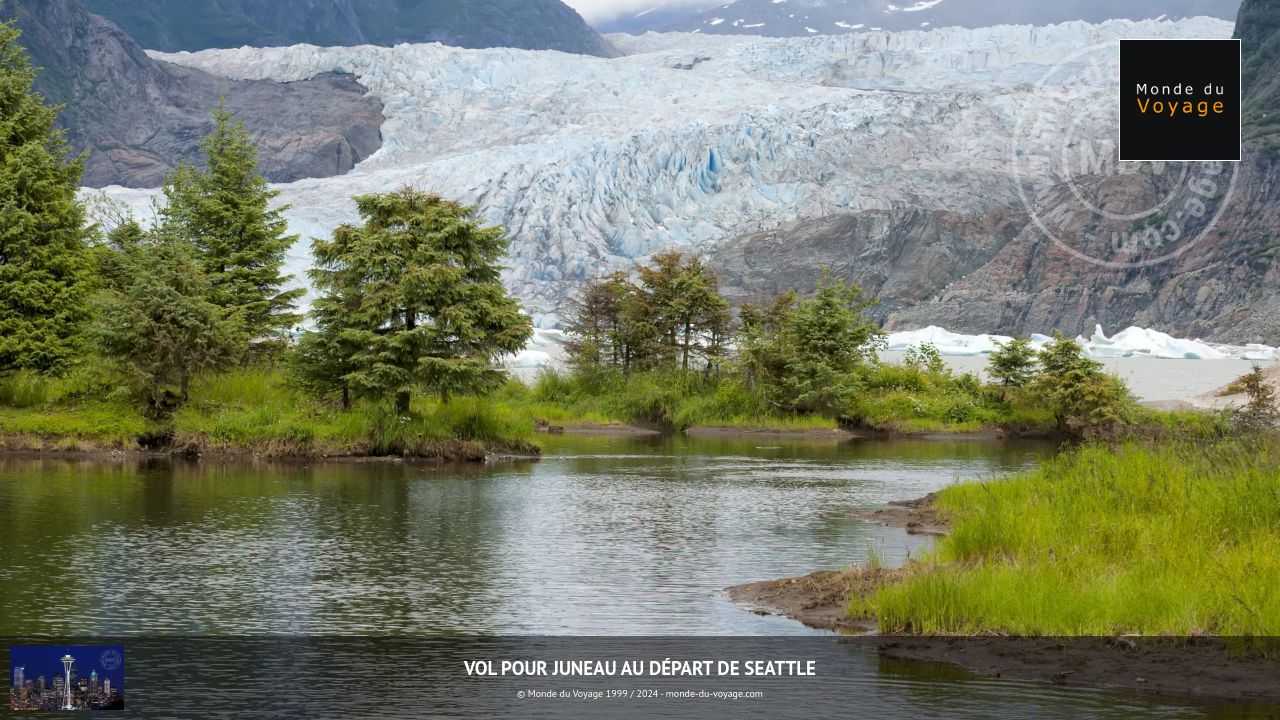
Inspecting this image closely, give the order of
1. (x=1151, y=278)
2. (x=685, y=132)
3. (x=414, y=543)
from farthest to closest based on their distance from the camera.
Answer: (x=1151, y=278) → (x=685, y=132) → (x=414, y=543)

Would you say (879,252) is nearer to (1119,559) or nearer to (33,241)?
(33,241)

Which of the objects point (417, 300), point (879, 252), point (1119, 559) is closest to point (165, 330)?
point (417, 300)

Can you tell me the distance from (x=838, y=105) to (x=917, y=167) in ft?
34.3

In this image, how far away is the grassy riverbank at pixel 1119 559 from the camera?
11.4m

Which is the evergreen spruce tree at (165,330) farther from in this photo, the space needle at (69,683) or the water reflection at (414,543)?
the space needle at (69,683)

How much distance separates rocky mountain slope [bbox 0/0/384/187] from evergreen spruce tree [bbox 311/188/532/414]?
8584 cm

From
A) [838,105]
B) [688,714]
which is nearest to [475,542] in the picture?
[688,714]

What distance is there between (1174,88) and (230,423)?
30.5 metres

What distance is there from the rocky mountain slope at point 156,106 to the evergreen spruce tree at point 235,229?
7976cm

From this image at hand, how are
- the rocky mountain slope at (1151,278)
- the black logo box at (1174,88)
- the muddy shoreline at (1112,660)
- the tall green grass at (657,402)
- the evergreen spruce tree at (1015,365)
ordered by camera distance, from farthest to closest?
the rocky mountain slope at (1151,278), the tall green grass at (657,402), the evergreen spruce tree at (1015,365), the black logo box at (1174,88), the muddy shoreline at (1112,660)

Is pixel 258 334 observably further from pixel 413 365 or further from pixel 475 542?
pixel 475 542

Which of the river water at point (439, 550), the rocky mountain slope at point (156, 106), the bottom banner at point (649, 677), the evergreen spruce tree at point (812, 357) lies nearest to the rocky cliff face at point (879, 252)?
the rocky mountain slope at point (156, 106)

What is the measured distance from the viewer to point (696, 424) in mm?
52719

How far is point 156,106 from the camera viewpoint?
5143 inches
